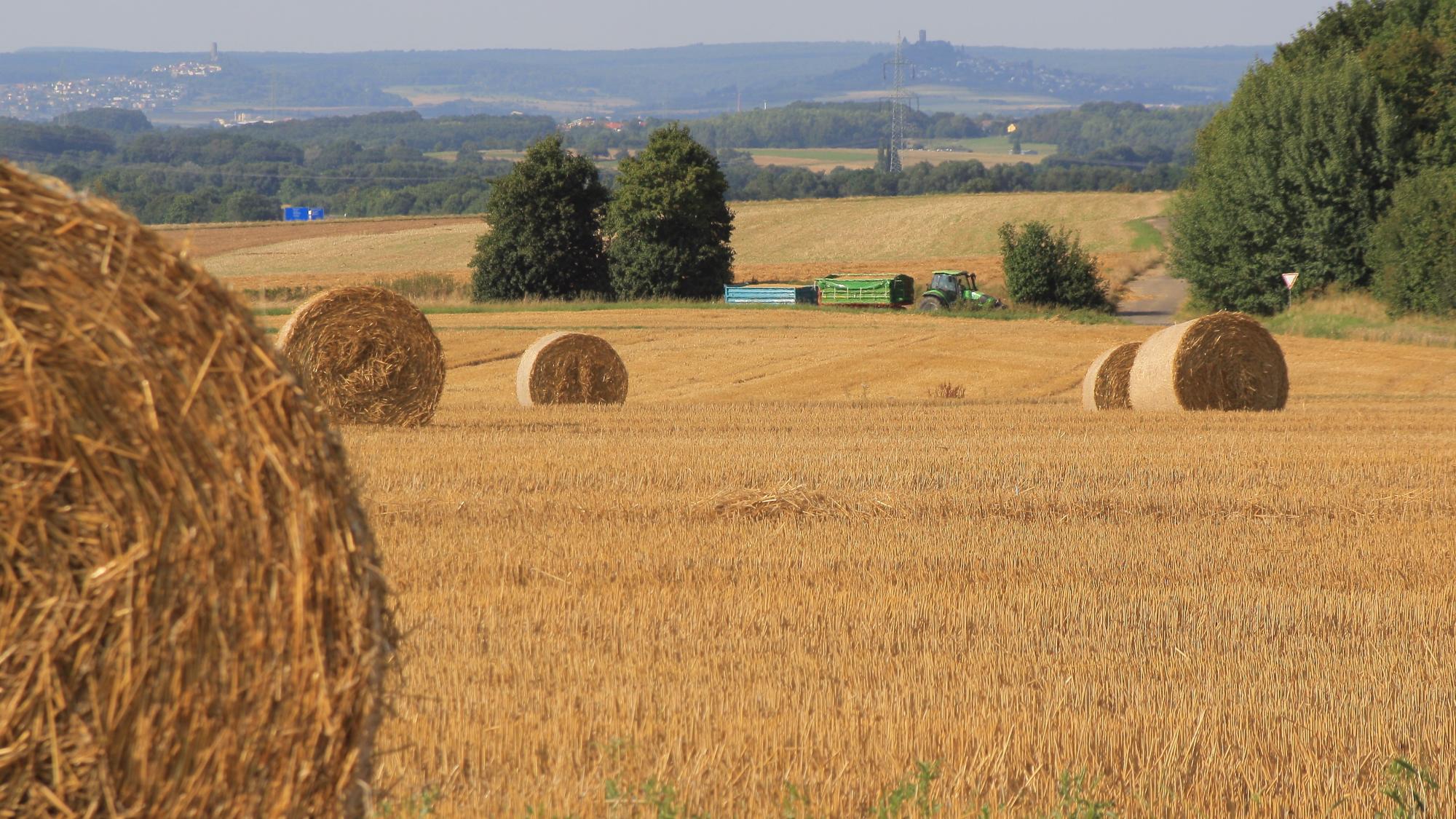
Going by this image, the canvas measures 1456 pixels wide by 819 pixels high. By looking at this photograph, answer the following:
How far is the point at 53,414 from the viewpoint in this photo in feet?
11.4

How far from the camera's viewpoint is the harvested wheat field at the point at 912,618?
4980 millimetres

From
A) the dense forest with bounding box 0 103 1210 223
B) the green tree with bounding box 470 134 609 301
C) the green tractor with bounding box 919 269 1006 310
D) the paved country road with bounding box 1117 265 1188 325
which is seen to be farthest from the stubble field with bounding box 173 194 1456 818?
the dense forest with bounding box 0 103 1210 223

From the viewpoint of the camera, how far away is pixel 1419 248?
3812cm

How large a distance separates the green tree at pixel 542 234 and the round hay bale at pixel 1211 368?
35450mm

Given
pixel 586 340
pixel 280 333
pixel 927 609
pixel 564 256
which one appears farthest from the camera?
pixel 564 256

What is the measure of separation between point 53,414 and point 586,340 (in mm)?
16777

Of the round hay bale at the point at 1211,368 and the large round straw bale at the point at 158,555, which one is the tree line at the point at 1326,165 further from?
the large round straw bale at the point at 158,555

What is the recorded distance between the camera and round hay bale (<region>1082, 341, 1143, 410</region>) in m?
20.1

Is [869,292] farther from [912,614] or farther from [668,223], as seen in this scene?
[912,614]

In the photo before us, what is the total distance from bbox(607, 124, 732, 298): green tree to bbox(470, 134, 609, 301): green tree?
0.95m

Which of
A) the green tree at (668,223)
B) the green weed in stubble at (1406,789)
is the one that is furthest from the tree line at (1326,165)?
the green weed in stubble at (1406,789)

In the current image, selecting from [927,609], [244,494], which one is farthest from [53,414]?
[927,609]

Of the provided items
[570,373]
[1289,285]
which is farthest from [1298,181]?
[570,373]

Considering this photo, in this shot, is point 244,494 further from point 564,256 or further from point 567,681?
point 564,256
